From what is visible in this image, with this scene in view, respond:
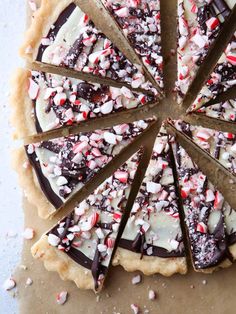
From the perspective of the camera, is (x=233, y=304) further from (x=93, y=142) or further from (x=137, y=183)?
(x=93, y=142)

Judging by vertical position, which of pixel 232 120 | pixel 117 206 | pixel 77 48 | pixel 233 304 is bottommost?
pixel 233 304

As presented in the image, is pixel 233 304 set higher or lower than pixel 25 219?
lower

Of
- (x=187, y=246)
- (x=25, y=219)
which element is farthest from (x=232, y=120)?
(x=25, y=219)

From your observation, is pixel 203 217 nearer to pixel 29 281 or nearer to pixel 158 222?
pixel 158 222

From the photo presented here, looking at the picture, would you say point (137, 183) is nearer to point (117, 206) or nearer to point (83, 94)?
point (117, 206)

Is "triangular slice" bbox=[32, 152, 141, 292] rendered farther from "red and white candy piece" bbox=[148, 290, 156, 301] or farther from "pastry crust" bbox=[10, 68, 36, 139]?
"pastry crust" bbox=[10, 68, 36, 139]

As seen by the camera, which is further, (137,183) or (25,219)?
(25,219)

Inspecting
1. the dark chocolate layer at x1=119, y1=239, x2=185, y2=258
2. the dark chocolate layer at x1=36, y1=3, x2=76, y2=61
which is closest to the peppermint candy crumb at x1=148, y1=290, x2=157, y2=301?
the dark chocolate layer at x1=119, y1=239, x2=185, y2=258
